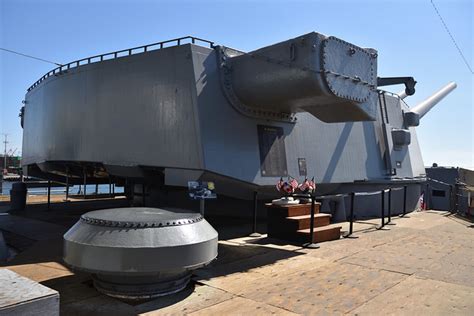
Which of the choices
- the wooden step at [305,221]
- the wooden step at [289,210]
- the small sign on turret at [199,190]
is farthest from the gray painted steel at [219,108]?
the small sign on turret at [199,190]

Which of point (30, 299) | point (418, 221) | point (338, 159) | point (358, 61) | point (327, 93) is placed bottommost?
point (418, 221)

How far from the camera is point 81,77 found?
12.2m

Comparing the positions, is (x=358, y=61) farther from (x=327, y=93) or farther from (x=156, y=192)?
(x=156, y=192)

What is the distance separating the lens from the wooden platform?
886 centimetres

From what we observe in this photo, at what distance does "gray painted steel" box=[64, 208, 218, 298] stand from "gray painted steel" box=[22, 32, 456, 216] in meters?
3.25

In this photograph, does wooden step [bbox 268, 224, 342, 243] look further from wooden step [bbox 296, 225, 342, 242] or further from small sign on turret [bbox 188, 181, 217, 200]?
small sign on turret [bbox 188, 181, 217, 200]

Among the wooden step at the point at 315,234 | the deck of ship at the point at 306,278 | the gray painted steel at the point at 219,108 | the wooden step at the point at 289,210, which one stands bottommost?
the deck of ship at the point at 306,278

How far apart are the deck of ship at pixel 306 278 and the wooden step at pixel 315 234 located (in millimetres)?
223

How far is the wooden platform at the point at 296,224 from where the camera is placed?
8.86m

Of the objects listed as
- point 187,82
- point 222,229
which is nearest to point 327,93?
point 187,82

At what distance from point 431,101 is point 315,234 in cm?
1549

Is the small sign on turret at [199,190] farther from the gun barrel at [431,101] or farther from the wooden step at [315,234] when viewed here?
the gun barrel at [431,101]

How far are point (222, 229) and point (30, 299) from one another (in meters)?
8.09

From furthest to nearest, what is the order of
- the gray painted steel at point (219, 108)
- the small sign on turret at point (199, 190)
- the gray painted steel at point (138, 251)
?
the gray painted steel at point (219, 108), the small sign on turret at point (199, 190), the gray painted steel at point (138, 251)
